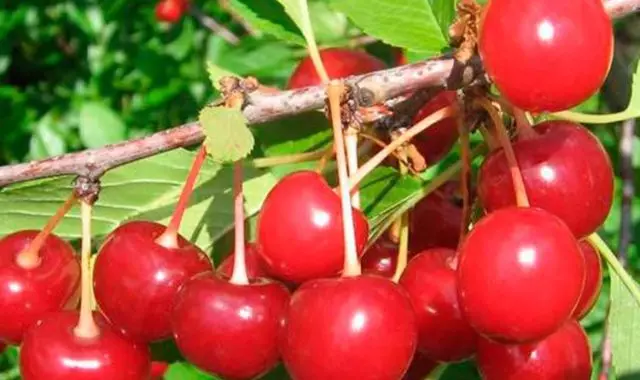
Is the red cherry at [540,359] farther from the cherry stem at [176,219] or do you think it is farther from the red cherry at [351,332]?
the cherry stem at [176,219]

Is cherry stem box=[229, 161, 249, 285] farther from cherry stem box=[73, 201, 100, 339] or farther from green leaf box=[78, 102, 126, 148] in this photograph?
green leaf box=[78, 102, 126, 148]

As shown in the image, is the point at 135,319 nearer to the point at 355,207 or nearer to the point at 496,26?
the point at 355,207

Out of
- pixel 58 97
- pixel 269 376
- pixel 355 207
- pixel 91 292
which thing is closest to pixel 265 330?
pixel 355 207

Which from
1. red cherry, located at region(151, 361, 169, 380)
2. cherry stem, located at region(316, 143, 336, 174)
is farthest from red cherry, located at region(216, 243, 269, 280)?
red cherry, located at region(151, 361, 169, 380)

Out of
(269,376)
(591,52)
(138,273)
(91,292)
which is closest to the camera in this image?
(591,52)

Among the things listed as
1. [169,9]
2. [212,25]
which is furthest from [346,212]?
[169,9]

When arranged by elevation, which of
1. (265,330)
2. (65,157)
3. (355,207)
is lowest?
(265,330)

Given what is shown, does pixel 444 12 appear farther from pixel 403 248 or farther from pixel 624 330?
pixel 624 330
